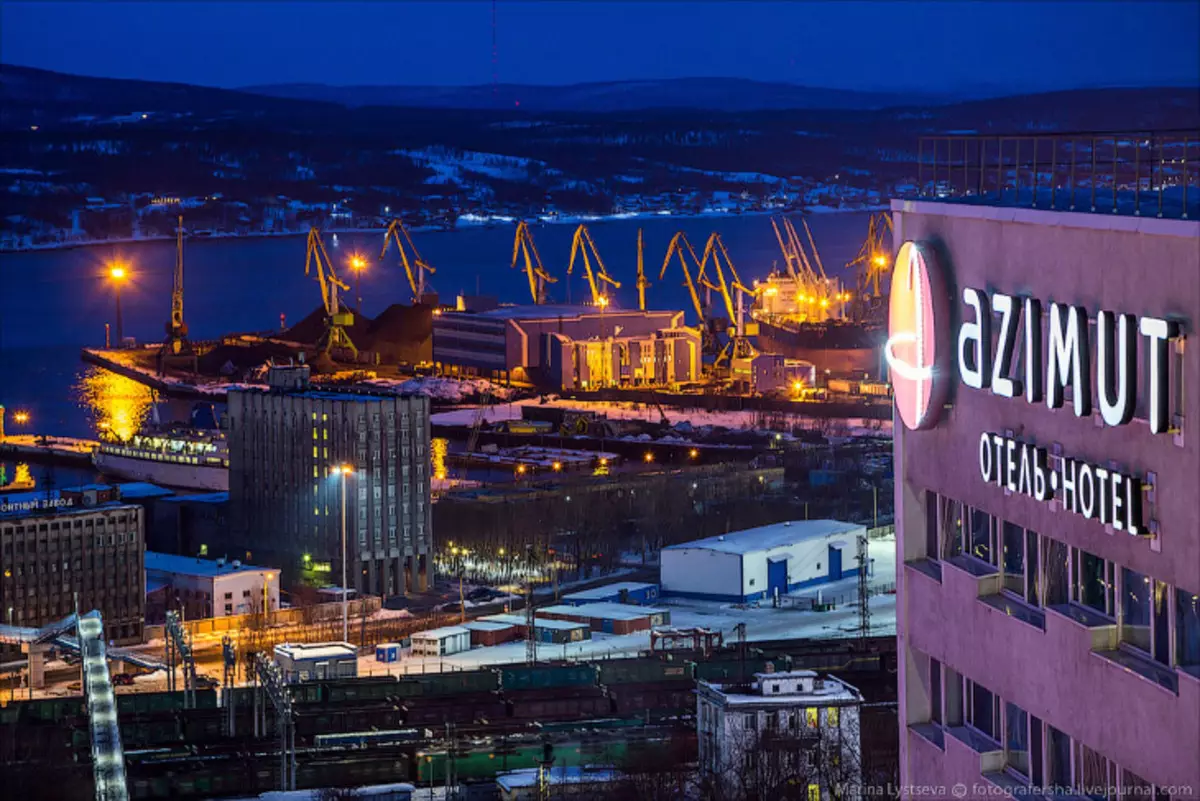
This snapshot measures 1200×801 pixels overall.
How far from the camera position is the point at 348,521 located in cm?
1677

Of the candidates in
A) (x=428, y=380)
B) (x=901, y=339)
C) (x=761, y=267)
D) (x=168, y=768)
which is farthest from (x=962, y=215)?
(x=761, y=267)

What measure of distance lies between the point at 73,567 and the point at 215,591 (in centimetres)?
83

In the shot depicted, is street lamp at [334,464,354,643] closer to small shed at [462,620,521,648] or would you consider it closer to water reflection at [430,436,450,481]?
small shed at [462,620,521,648]

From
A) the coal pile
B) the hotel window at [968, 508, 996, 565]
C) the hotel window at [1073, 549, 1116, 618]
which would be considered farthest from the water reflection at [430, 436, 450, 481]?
the hotel window at [1073, 549, 1116, 618]

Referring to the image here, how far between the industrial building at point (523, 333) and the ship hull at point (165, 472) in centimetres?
862

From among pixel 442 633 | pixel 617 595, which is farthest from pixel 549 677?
pixel 617 595

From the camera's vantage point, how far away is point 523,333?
32.2m

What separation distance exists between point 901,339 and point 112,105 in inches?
2882

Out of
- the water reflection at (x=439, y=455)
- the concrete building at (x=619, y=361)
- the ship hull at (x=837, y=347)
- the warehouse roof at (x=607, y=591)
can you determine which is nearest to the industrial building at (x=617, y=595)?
the warehouse roof at (x=607, y=591)

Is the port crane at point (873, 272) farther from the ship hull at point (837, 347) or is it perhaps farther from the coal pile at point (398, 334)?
the coal pile at point (398, 334)

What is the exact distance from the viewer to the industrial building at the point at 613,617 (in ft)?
46.7

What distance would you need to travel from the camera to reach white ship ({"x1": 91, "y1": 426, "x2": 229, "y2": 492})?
74.6ft

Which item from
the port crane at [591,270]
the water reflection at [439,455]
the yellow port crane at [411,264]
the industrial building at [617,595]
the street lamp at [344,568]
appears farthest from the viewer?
the yellow port crane at [411,264]

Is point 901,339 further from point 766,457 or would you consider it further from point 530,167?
point 530,167
